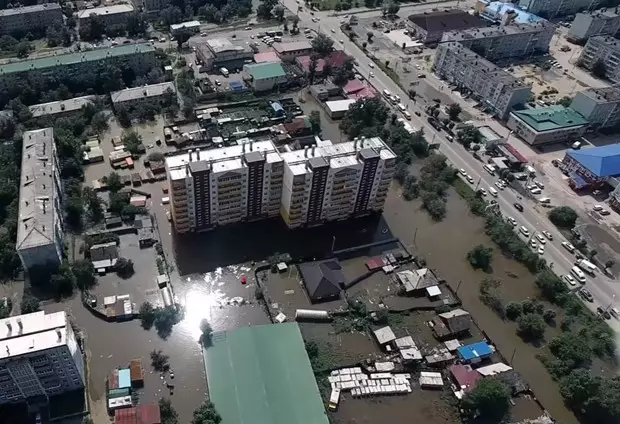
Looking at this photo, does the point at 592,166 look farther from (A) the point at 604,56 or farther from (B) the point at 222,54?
(B) the point at 222,54

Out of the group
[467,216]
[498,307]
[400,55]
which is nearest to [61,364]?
[498,307]

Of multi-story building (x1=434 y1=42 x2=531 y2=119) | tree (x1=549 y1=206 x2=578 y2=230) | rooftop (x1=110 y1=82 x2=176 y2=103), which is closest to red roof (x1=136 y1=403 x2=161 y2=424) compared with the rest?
rooftop (x1=110 y1=82 x2=176 y2=103)

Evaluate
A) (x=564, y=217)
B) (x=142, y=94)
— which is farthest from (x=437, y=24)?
(x=142, y=94)

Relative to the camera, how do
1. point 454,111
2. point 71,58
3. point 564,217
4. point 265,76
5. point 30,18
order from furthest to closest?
point 30,18
point 265,76
point 454,111
point 71,58
point 564,217

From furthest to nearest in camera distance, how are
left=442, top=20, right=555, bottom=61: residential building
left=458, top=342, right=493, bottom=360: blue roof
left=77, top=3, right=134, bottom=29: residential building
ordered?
left=442, top=20, right=555, bottom=61: residential building
left=77, top=3, right=134, bottom=29: residential building
left=458, top=342, right=493, bottom=360: blue roof

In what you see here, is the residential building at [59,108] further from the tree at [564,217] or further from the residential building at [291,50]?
the tree at [564,217]

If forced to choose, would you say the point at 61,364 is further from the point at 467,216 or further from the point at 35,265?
the point at 467,216

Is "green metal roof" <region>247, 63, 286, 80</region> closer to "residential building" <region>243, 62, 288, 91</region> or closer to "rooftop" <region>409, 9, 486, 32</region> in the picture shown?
"residential building" <region>243, 62, 288, 91</region>
